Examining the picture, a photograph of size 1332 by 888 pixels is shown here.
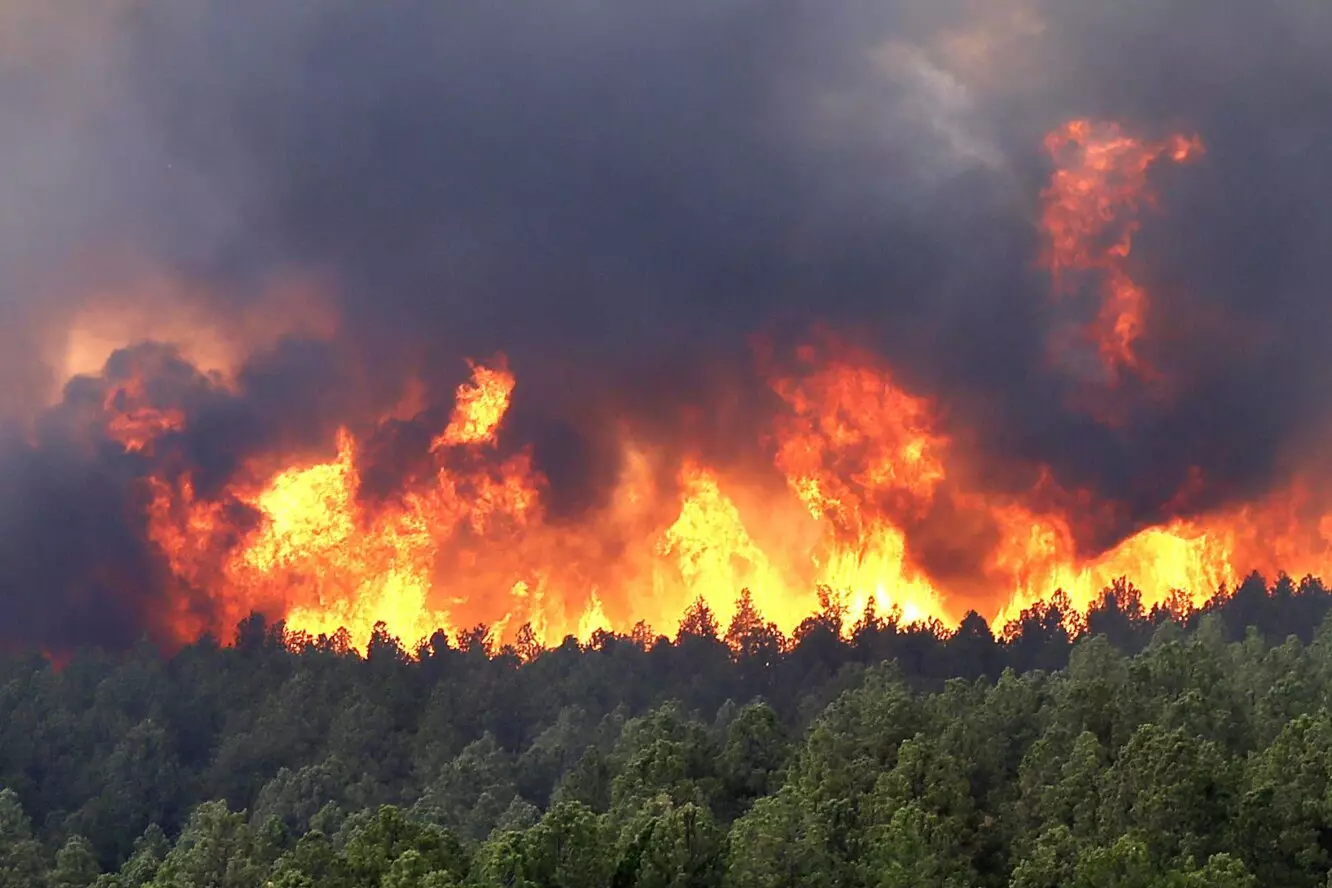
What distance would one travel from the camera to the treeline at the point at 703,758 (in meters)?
83.5

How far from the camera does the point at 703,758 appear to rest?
11062cm

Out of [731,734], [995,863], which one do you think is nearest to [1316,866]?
[995,863]

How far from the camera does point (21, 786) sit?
155 meters

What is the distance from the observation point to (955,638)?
7042 inches

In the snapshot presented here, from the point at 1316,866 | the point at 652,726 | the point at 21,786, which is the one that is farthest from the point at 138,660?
the point at 1316,866

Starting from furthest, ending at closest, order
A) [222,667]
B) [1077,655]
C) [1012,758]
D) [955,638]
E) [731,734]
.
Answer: [222,667]
[955,638]
[1077,655]
[731,734]
[1012,758]

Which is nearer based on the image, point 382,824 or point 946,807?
point 382,824

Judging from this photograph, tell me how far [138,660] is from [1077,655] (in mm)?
114752

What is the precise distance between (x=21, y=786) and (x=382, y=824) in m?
83.8

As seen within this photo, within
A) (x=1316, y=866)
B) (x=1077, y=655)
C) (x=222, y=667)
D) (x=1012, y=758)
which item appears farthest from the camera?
(x=222, y=667)

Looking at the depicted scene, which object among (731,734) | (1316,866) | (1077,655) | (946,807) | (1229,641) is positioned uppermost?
(1229,641)

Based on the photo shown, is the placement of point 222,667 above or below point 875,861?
above

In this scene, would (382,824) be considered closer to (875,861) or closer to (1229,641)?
(875,861)

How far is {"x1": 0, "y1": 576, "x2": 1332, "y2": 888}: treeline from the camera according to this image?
83.5 m
